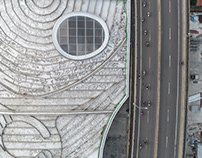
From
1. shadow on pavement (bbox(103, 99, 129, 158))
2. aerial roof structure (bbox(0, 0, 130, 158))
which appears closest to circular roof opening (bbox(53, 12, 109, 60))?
aerial roof structure (bbox(0, 0, 130, 158))

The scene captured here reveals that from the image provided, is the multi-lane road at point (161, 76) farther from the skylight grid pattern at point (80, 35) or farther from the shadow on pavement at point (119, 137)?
the skylight grid pattern at point (80, 35)

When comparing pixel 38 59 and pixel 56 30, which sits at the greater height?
pixel 56 30

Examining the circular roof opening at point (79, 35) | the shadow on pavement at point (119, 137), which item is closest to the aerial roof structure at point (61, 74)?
the circular roof opening at point (79, 35)

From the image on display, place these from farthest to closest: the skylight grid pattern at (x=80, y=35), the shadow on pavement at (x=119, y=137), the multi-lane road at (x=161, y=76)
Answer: the shadow on pavement at (x=119, y=137) < the multi-lane road at (x=161, y=76) < the skylight grid pattern at (x=80, y=35)

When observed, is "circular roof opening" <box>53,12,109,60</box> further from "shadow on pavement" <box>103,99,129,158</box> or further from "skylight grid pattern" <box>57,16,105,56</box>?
"shadow on pavement" <box>103,99,129,158</box>

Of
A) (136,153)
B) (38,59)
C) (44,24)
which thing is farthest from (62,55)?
(136,153)

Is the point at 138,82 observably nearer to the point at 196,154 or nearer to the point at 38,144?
the point at 196,154

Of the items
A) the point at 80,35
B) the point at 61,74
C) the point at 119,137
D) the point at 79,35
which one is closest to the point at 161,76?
the point at 119,137

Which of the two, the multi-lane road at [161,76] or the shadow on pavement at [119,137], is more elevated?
the multi-lane road at [161,76]
